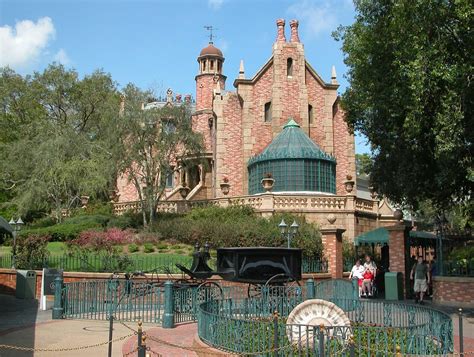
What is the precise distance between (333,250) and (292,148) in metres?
11.9

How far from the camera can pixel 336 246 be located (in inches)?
985

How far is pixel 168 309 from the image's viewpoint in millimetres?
13938

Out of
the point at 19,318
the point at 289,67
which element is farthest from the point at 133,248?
the point at 289,67

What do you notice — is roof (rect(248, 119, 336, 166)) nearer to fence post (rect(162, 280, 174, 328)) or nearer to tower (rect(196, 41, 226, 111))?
tower (rect(196, 41, 226, 111))

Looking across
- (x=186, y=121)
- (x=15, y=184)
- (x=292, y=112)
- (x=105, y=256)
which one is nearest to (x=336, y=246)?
(x=105, y=256)

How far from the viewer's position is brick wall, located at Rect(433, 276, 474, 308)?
1820cm

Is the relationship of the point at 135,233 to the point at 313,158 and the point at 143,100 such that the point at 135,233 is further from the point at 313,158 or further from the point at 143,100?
the point at 313,158

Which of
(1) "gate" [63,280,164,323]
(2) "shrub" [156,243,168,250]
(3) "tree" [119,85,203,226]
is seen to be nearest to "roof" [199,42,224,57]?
(3) "tree" [119,85,203,226]

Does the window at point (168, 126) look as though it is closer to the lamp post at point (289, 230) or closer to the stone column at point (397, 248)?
the lamp post at point (289, 230)

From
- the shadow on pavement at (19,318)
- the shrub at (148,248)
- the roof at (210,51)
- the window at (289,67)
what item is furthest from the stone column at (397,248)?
the roof at (210,51)

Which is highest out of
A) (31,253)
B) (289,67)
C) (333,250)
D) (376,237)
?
(289,67)

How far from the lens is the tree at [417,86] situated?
15602 mm

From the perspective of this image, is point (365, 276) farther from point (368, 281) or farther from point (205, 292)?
point (205, 292)

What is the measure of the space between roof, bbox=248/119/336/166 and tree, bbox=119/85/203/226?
5123 mm
